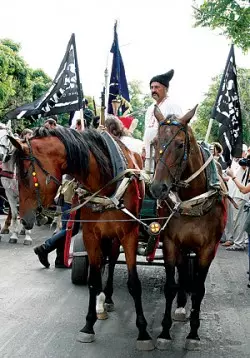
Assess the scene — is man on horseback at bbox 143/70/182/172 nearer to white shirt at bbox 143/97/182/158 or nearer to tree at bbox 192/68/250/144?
white shirt at bbox 143/97/182/158

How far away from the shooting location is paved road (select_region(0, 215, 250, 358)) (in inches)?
210

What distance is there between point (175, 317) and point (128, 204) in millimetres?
1629

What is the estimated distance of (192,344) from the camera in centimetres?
547

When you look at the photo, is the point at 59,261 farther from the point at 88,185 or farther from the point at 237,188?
the point at 237,188

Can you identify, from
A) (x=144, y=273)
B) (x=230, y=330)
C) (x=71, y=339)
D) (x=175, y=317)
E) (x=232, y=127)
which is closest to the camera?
(x=71, y=339)

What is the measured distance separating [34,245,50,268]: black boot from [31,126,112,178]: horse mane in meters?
3.60

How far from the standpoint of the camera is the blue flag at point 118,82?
33.0ft

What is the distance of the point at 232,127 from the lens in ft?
26.5

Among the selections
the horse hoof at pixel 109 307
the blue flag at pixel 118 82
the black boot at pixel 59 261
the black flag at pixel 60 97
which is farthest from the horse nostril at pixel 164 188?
the blue flag at pixel 118 82

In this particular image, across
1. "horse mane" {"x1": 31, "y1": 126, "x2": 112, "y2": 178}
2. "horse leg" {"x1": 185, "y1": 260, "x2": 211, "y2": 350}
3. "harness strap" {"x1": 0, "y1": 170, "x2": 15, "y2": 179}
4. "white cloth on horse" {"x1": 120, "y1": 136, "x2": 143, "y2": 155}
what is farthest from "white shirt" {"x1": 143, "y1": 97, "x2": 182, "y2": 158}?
"harness strap" {"x1": 0, "y1": 170, "x2": 15, "y2": 179}

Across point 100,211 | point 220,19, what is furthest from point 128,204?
point 220,19

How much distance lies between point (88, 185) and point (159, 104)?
1.51 m

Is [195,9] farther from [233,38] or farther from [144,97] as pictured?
[144,97]

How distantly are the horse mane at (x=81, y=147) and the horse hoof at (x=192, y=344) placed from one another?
5.92ft
